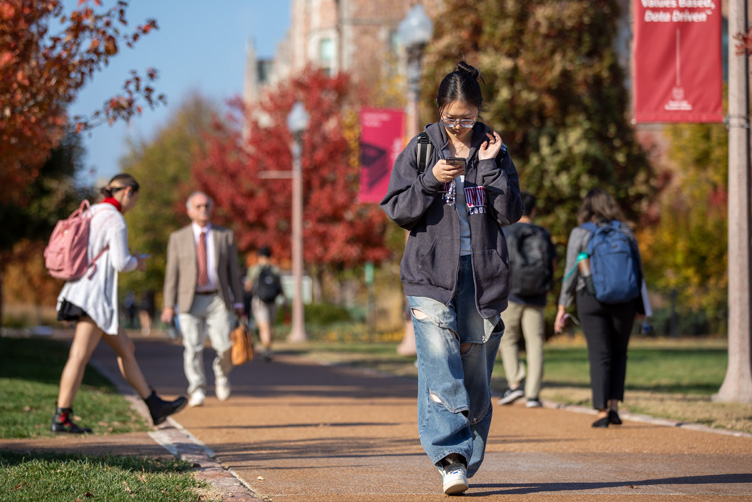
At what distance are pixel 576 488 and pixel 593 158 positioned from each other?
14725 millimetres

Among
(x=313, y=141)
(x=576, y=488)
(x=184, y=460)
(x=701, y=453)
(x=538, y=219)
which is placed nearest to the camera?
(x=576, y=488)

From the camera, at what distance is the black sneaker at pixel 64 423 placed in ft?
25.4

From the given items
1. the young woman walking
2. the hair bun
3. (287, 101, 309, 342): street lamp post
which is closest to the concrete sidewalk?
the young woman walking

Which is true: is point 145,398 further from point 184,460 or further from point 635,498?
point 635,498

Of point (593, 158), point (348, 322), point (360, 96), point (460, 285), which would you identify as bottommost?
point (348, 322)

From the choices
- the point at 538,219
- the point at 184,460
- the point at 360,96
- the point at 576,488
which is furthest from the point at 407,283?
the point at 360,96

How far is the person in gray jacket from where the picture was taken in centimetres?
508

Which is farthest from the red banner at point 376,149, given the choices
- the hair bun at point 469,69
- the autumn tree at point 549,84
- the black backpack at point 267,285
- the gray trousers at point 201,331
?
the hair bun at point 469,69

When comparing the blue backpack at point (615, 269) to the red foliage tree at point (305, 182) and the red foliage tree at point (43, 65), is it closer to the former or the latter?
the red foliage tree at point (43, 65)

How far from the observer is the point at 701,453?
22.6 feet

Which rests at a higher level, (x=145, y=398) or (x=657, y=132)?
(x=657, y=132)

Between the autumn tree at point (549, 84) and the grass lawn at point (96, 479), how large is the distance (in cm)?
1408

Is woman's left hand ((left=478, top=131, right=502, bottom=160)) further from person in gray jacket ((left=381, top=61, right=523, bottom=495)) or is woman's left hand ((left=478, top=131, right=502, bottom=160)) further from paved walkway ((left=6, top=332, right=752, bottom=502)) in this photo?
Result: paved walkway ((left=6, top=332, right=752, bottom=502))

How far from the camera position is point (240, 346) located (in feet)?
33.1
